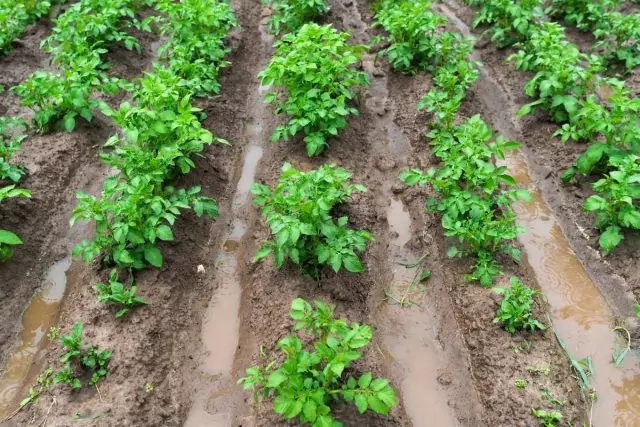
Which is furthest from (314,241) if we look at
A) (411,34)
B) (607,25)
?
(607,25)

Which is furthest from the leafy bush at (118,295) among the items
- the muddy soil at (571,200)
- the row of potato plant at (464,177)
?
the muddy soil at (571,200)

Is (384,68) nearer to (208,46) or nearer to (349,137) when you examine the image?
(349,137)

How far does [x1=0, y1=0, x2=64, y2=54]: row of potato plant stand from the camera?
23.9 feet

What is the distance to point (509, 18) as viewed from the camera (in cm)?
770

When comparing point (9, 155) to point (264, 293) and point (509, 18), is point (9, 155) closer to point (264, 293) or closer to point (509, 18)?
point (264, 293)

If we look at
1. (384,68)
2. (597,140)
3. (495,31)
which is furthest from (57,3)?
(597,140)

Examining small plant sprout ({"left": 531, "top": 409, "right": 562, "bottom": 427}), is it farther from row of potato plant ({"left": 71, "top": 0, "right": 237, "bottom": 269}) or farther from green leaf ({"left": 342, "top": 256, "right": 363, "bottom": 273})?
row of potato plant ({"left": 71, "top": 0, "right": 237, "bottom": 269})

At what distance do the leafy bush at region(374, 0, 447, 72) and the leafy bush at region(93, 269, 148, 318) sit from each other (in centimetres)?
459

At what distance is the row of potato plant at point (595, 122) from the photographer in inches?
188

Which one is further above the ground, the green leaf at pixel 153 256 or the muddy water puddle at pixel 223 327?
the green leaf at pixel 153 256

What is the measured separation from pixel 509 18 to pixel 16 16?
23.6ft

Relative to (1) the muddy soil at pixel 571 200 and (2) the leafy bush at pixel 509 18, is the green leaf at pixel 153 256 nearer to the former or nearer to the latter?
(1) the muddy soil at pixel 571 200

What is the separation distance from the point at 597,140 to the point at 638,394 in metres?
2.84

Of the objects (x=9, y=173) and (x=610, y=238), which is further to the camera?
(x=9, y=173)
